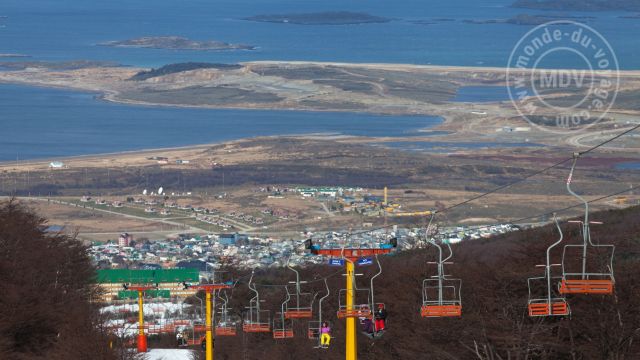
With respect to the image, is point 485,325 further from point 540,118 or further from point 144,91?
point 144,91

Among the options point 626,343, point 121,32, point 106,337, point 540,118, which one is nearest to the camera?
point 626,343

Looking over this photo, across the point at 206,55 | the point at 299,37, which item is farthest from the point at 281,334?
the point at 299,37

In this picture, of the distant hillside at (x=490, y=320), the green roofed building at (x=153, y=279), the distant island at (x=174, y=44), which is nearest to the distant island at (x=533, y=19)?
the distant island at (x=174, y=44)

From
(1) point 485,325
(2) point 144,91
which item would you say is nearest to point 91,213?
(1) point 485,325

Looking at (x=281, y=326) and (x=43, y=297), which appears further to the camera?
(x=281, y=326)

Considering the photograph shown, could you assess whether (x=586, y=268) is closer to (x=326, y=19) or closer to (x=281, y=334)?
(x=281, y=334)

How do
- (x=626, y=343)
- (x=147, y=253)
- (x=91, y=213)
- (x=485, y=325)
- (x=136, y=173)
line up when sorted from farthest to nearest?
1. (x=136, y=173)
2. (x=91, y=213)
3. (x=147, y=253)
4. (x=485, y=325)
5. (x=626, y=343)
